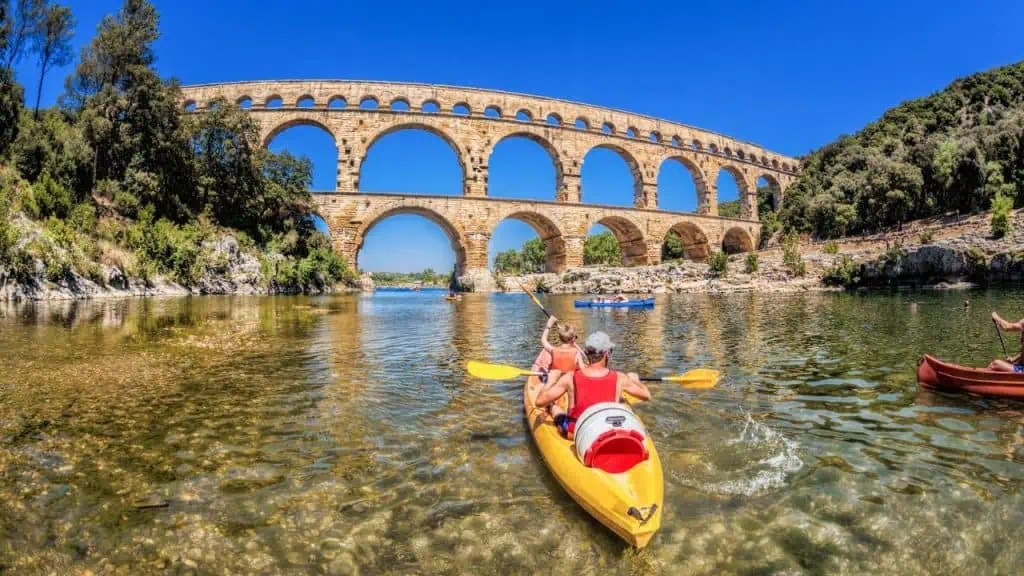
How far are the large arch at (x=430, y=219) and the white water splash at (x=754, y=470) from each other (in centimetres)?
3067

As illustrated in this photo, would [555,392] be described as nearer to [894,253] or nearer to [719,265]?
[894,253]

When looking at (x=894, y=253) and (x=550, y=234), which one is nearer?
(x=894, y=253)

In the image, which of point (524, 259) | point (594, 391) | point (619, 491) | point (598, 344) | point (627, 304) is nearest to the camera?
point (619, 491)

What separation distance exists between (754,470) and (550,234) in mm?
34186

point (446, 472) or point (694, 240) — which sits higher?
point (694, 240)

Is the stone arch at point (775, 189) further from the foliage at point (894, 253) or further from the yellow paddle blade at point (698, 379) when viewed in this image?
the yellow paddle blade at point (698, 379)

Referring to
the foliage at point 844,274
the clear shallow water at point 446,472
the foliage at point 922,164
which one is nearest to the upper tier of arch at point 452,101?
the foliage at point 922,164

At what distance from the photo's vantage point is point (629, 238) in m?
39.7

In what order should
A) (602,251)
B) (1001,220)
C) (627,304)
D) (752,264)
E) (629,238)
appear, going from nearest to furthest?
(627,304)
(1001,220)
(752,264)
(629,238)
(602,251)

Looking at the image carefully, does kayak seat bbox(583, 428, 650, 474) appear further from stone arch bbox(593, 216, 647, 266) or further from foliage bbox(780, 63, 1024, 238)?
foliage bbox(780, 63, 1024, 238)

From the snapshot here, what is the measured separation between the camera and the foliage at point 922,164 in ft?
110

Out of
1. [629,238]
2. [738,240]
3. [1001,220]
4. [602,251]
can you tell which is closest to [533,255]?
[602,251]

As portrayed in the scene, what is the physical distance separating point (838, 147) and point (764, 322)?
49922 millimetres

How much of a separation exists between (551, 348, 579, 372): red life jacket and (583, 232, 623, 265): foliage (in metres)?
61.2
